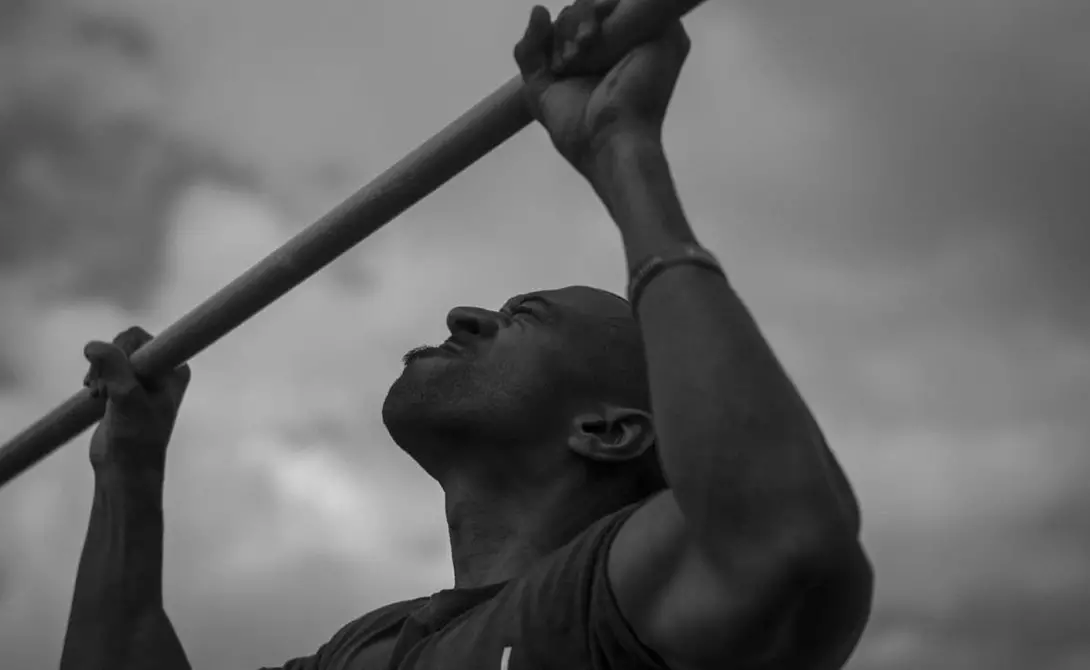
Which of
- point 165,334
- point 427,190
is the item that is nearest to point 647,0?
point 427,190

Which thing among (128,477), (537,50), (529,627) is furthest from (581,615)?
(128,477)

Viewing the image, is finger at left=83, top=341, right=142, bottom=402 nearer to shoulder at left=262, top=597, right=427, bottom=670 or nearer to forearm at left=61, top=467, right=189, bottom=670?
forearm at left=61, top=467, right=189, bottom=670

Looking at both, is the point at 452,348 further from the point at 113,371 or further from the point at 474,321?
the point at 113,371

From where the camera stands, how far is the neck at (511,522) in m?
3.77

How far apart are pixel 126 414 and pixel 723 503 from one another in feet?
9.93

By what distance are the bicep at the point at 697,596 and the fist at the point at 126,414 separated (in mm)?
2509

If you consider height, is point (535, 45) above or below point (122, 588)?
above

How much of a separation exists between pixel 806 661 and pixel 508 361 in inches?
60.3

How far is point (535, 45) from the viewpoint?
346 cm

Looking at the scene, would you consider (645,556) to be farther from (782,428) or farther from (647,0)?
(647,0)

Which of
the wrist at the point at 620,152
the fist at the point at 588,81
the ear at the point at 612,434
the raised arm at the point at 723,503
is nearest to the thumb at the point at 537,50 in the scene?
the fist at the point at 588,81

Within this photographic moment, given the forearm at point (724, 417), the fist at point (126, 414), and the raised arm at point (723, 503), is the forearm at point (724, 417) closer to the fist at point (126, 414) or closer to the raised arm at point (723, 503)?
the raised arm at point (723, 503)

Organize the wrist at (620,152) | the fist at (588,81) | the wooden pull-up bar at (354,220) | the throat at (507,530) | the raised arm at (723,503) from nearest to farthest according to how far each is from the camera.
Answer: the raised arm at (723,503), the wrist at (620,152), the fist at (588,81), the wooden pull-up bar at (354,220), the throat at (507,530)

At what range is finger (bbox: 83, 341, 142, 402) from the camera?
16.2 feet
